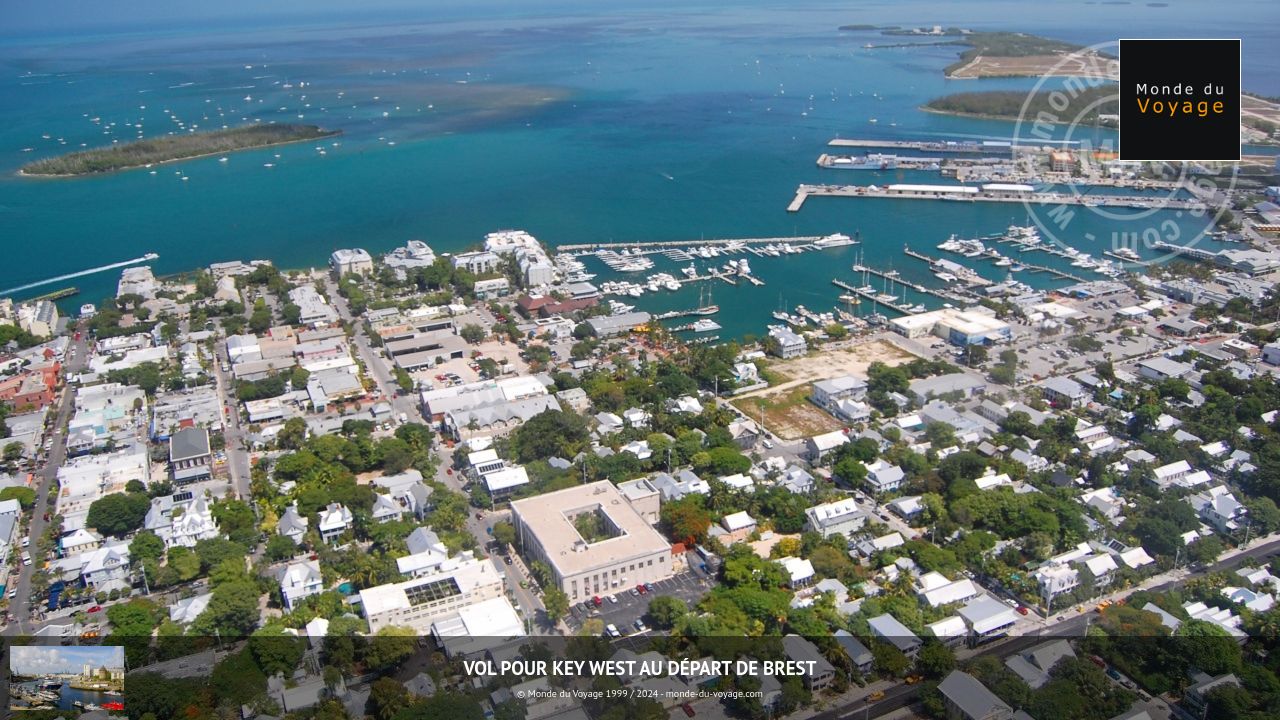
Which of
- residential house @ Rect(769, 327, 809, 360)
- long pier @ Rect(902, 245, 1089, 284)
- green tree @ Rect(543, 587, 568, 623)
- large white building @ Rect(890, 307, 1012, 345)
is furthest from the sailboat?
green tree @ Rect(543, 587, 568, 623)

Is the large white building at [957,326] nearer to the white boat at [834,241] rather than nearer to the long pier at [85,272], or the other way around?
the white boat at [834,241]

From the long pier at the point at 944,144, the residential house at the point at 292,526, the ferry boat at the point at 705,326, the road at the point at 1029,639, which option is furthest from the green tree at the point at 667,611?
the long pier at the point at 944,144

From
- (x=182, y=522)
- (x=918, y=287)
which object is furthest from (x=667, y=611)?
(x=918, y=287)

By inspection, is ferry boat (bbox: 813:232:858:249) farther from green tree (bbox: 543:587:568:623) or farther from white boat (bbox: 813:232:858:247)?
green tree (bbox: 543:587:568:623)

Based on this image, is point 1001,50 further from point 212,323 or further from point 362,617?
point 362,617

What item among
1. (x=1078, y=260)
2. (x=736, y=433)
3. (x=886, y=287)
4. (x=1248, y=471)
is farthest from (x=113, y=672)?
(x=1078, y=260)
